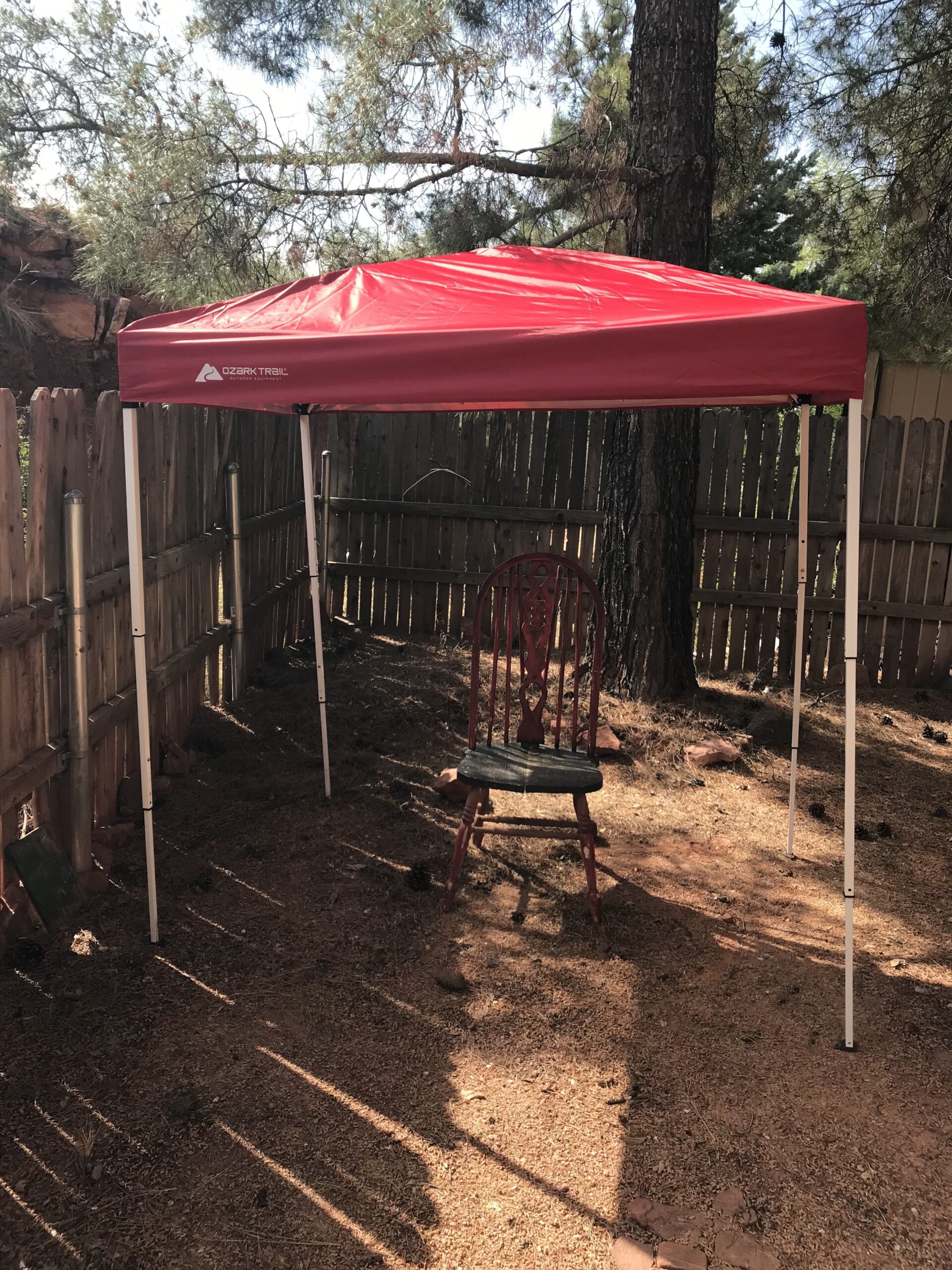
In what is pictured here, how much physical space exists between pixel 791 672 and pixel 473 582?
2.51 m

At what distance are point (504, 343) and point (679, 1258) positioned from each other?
2.23m

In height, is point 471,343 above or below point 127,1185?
above

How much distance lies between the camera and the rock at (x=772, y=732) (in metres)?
5.50

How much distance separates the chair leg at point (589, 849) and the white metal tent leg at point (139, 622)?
4.84 ft

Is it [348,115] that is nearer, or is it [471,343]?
[471,343]

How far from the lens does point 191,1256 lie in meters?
1.99

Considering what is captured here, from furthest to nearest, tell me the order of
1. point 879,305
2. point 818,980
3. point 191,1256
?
point 879,305 → point 818,980 → point 191,1256

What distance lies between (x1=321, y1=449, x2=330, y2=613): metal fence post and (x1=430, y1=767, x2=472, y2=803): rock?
3452 millimetres

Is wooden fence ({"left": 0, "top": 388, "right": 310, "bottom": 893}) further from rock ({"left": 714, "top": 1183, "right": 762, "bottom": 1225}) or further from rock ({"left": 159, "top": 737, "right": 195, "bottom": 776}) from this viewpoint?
rock ({"left": 714, "top": 1183, "right": 762, "bottom": 1225})

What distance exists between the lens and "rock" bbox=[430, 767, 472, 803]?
449cm

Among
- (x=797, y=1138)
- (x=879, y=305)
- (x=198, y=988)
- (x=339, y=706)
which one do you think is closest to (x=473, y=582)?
(x=339, y=706)

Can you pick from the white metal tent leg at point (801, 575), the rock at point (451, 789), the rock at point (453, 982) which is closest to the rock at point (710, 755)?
the white metal tent leg at point (801, 575)

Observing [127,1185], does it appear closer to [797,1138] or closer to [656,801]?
[797,1138]

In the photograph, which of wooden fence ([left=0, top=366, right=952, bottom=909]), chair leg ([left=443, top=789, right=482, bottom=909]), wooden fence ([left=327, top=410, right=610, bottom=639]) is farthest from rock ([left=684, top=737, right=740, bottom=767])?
wooden fence ([left=327, top=410, right=610, bottom=639])
